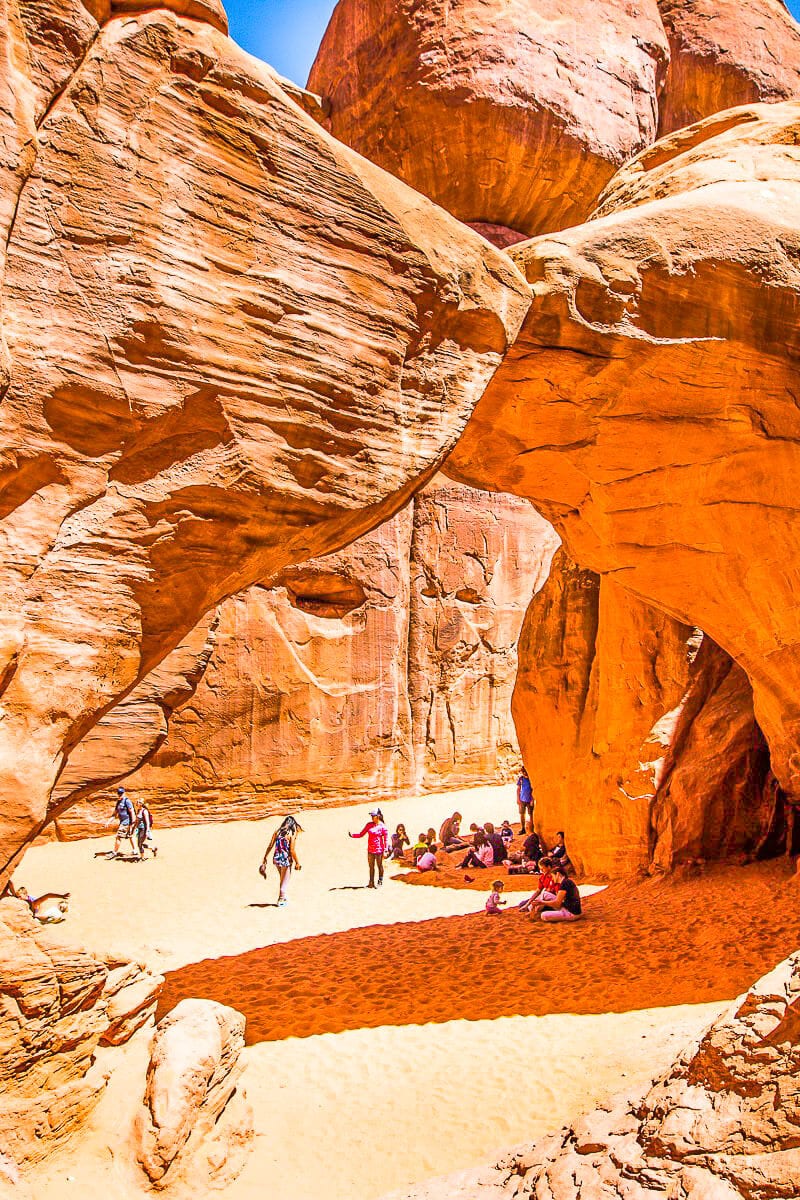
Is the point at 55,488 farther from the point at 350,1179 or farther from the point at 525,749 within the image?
the point at 525,749

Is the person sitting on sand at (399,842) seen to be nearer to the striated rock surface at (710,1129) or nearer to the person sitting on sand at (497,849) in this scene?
the person sitting on sand at (497,849)

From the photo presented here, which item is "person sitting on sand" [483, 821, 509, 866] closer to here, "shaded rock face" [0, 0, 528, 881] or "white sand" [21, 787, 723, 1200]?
"white sand" [21, 787, 723, 1200]

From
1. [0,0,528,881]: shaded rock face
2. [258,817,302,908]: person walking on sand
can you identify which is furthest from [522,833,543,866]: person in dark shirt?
[0,0,528,881]: shaded rock face

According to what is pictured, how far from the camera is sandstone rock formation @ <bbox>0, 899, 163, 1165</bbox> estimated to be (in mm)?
4457

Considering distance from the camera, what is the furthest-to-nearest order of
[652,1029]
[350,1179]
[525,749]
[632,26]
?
[632,26]
[525,749]
[652,1029]
[350,1179]

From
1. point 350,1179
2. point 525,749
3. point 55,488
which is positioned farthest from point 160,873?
point 55,488

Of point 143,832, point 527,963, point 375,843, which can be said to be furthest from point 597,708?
point 143,832

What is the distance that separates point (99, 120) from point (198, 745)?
1344 centimetres

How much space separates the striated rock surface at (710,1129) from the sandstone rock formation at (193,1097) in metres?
1.84

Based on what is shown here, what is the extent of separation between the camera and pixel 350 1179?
5223mm

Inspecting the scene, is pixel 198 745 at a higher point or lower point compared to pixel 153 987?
lower

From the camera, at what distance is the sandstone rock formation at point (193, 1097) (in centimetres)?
480

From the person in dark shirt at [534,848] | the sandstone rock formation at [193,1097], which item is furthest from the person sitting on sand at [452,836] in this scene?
the sandstone rock formation at [193,1097]

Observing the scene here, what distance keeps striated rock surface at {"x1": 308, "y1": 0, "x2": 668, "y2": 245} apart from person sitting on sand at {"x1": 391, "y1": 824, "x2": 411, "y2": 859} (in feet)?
46.4
